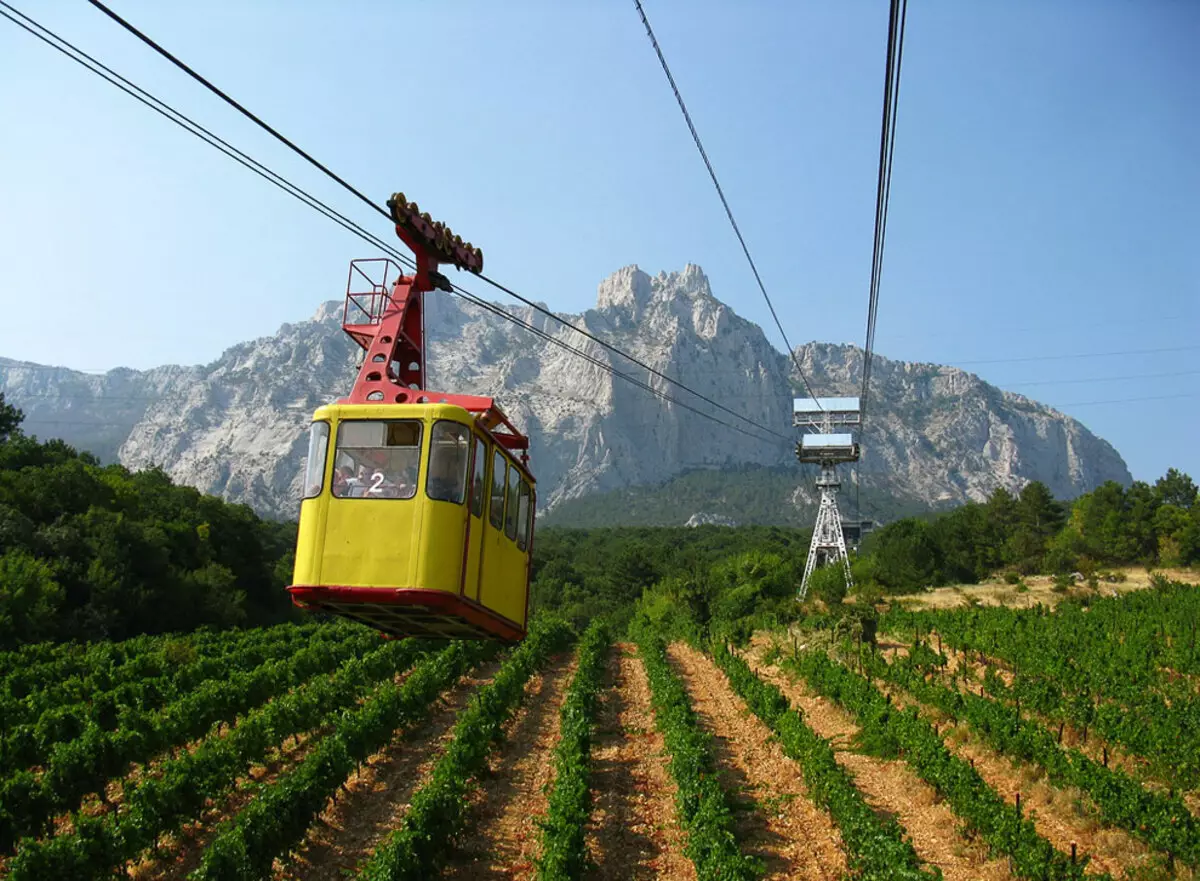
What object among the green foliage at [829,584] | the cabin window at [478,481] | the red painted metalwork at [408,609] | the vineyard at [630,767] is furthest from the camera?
the green foliage at [829,584]

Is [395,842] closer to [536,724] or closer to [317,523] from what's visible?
[317,523]

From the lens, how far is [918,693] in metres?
24.9

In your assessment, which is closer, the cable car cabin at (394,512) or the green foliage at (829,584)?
the cable car cabin at (394,512)

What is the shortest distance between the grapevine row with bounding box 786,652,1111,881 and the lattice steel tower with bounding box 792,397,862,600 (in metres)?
35.6

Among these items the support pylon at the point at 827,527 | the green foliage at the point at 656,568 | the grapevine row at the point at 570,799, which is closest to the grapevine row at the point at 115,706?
the grapevine row at the point at 570,799

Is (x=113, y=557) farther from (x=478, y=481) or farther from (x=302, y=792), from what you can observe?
(x=478, y=481)

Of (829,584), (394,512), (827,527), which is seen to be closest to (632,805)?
(394,512)

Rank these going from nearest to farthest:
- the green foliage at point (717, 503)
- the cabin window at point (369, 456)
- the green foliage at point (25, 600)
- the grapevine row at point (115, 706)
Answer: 1. the cabin window at point (369, 456)
2. the grapevine row at point (115, 706)
3. the green foliage at point (25, 600)
4. the green foliage at point (717, 503)

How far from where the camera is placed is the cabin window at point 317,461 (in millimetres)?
11055

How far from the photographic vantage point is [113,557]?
48.0 metres

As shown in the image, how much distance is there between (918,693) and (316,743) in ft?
51.1

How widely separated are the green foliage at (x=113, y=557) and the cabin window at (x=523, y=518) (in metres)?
32.1

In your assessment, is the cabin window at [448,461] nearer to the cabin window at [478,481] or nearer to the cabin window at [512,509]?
the cabin window at [478,481]

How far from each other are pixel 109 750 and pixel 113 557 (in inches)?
1274
